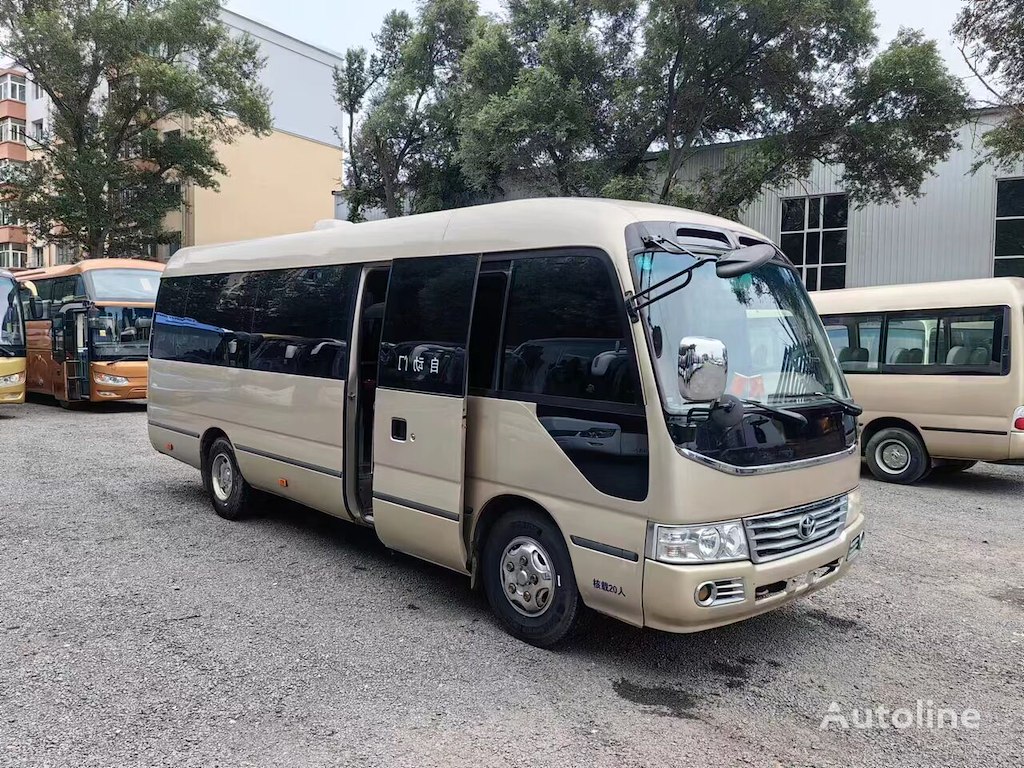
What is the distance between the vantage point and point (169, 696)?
3.77 metres

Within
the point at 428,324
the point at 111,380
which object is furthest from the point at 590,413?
the point at 111,380

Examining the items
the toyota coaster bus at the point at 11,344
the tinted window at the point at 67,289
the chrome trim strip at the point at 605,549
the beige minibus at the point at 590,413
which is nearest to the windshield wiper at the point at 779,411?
the beige minibus at the point at 590,413

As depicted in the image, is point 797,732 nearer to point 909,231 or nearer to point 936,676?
point 936,676

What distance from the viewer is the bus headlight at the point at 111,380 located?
1556cm

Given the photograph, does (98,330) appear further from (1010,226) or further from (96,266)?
(1010,226)

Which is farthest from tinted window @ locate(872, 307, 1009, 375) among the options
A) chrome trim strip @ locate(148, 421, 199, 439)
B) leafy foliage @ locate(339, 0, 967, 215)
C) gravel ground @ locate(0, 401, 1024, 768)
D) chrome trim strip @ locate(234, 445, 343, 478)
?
leafy foliage @ locate(339, 0, 967, 215)

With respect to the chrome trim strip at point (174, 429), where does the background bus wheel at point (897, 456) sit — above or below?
below

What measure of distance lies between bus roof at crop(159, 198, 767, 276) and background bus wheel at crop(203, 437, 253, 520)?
1.94 meters

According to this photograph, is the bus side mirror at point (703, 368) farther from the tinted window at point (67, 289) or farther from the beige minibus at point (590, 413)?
the tinted window at point (67, 289)

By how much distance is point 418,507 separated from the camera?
16.1 ft

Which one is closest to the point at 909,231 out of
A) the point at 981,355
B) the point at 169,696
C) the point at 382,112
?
the point at 981,355

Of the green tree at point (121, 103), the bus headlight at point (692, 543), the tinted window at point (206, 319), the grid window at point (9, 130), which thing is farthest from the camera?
the grid window at point (9, 130)

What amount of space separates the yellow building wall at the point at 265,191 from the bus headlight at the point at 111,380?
2042 centimetres

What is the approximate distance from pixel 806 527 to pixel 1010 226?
20.5 metres
